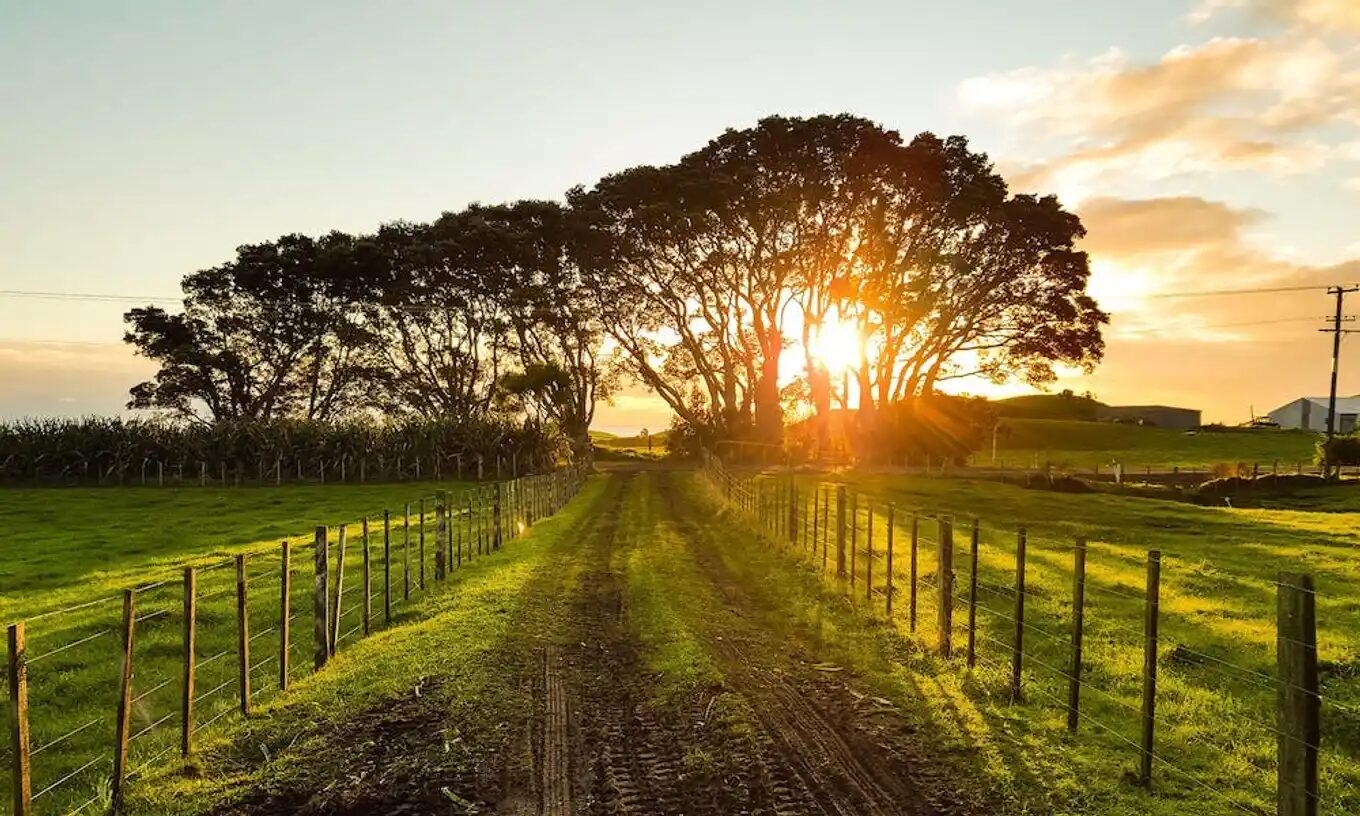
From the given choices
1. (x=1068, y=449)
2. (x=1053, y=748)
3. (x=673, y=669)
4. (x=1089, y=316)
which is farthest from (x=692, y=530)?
(x=1068, y=449)

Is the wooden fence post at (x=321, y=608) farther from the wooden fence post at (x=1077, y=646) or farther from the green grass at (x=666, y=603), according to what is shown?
the wooden fence post at (x=1077, y=646)

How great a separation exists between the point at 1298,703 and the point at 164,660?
14.4 m

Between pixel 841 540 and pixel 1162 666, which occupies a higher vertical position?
pixel 841 540

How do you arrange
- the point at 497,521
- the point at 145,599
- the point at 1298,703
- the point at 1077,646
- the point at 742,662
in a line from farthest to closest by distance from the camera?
the point at 497,521
the point at 145,599
the point at 742,662
the point at 1077,646
the point at 1298,703

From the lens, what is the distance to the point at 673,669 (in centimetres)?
1150

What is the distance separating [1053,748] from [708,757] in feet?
10.7

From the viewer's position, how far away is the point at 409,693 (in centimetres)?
1075

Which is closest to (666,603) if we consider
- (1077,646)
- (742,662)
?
(742,662)

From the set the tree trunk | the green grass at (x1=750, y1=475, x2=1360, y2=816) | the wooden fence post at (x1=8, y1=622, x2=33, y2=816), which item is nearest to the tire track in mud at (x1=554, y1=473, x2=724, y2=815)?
the green grass at (x1=750, y1=475, x2=1360, y2=816)

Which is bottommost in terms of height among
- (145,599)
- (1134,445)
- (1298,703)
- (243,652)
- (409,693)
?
(145,599)

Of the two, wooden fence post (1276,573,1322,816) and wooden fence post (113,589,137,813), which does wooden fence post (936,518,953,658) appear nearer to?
wooden fence post (1276,573,1322,816)

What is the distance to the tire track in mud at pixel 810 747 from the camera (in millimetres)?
7438

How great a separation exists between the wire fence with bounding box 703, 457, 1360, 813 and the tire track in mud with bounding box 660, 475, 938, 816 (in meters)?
1.39

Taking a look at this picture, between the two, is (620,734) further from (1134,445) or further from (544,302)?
(1134,445)
